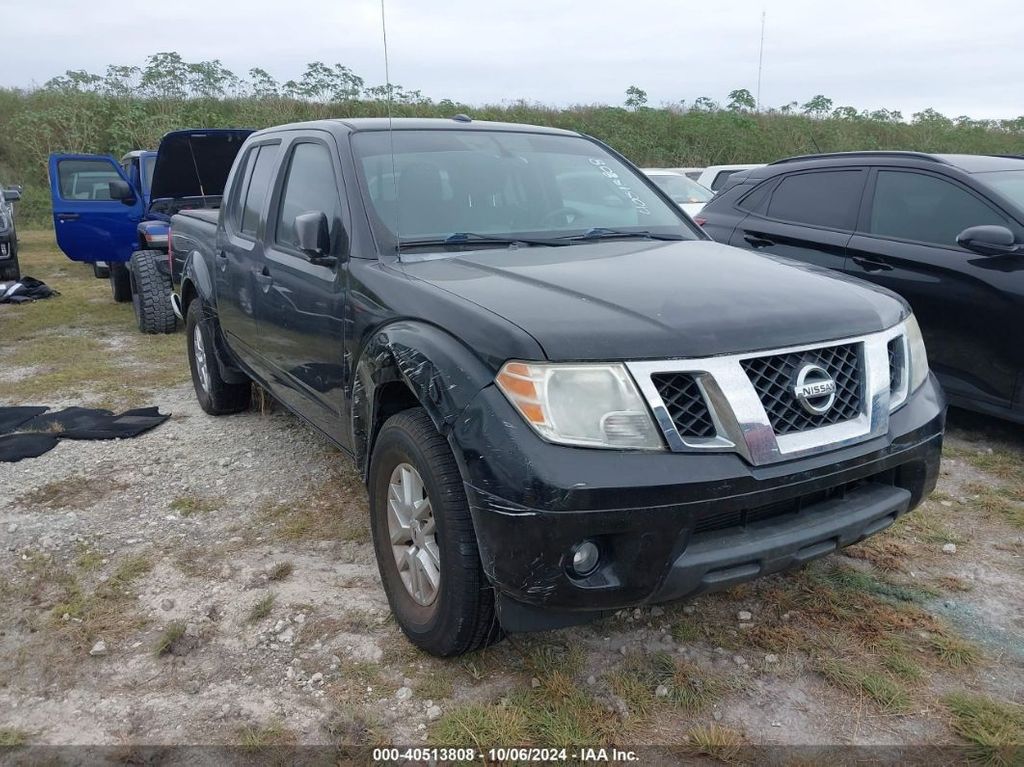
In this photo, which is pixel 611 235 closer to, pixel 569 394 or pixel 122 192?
pixel 569 394

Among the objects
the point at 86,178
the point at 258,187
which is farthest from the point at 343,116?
the point at 258,187

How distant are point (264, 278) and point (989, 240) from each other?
3632 millimetres

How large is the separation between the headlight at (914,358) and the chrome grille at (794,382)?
359 millimetres

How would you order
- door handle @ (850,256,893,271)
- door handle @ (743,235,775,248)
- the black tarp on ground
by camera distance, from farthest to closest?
door handle @ (743,235,775,248) → door handle @ (850,256,893,271) → the black tarp on ground

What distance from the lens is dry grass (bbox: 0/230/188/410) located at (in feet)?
19.9

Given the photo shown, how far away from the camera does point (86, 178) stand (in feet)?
34.3

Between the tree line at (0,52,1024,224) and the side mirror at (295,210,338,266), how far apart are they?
664 inches

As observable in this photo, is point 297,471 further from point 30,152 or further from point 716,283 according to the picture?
point 30,152

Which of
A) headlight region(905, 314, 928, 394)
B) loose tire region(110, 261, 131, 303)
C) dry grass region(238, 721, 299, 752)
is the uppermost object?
headlight region(905, 314, 928, 394)

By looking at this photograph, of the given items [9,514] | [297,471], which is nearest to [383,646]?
[297,471]

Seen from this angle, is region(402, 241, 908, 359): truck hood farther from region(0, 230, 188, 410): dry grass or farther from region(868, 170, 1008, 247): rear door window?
region(0, 230, 188, 410): dry grass

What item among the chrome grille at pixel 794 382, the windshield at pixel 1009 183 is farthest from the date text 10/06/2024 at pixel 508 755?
the windshield at pixel 1009 183

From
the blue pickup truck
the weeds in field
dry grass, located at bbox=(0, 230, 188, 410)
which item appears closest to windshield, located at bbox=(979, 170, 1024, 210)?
the weeds in field

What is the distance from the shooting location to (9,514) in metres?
3.88
